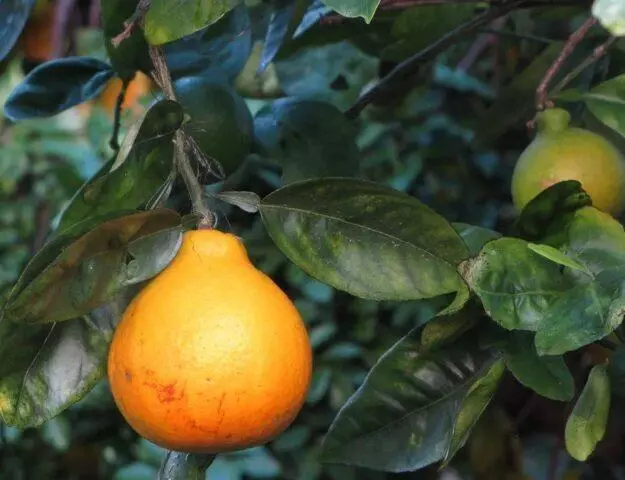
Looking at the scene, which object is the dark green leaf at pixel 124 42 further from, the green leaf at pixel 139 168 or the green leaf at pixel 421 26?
the green leaf at pixel 421 26

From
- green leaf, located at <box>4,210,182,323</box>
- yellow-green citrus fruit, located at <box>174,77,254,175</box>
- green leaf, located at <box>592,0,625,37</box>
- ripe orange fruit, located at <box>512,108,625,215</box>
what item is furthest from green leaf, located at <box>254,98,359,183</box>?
green leaf, located at <box>592,0,625,37</box>

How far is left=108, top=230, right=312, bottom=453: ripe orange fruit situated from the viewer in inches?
17.3

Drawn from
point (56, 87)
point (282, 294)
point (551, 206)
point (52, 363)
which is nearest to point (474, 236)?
point (551, 206)

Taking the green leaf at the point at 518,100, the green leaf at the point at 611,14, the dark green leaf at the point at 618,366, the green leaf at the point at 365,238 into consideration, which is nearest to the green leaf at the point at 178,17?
the green leaf at the point at 365,238

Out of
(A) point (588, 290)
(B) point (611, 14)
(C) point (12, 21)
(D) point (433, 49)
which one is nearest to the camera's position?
(B) point (611, 14)

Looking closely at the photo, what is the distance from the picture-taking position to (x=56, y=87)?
792 millimetres

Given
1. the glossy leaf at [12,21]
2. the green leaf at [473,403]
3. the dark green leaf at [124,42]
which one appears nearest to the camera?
the green leaf at [473,403]

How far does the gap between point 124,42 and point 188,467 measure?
0.30 meters

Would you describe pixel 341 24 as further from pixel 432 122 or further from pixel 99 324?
pixel 432 122

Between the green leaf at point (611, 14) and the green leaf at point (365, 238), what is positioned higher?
the green leaf at point (611, 14)

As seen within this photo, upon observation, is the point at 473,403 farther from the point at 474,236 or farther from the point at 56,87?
the point at 56,87

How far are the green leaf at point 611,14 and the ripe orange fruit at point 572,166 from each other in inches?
9.7

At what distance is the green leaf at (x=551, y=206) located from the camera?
21.5 inches

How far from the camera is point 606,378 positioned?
530 millimetres
